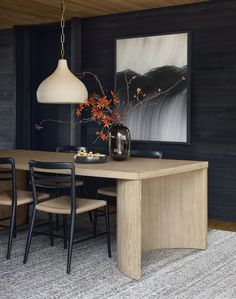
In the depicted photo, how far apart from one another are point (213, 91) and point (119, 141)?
Result: 177 cm

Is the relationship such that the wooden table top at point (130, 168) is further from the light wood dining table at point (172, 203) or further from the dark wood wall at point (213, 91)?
the dark wood wall at point (213, 91)

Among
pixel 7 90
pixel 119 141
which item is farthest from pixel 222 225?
pixel 7 90

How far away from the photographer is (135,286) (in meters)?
3.54

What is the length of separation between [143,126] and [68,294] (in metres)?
3.15

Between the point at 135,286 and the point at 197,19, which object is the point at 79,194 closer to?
the point at 197,19

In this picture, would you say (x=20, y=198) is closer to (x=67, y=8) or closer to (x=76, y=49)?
(x=67, y=8)

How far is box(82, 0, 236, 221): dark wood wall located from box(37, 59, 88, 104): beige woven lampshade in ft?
6.55

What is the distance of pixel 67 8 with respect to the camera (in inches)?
237

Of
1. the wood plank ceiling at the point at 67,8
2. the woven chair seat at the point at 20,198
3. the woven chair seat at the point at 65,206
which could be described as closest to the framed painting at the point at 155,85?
the wood plank ceiling at the point at 67,8

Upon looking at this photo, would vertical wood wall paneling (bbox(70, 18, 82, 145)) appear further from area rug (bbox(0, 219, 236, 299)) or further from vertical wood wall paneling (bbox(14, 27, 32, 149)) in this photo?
area rug (bbox(0, 219, 236, 299))

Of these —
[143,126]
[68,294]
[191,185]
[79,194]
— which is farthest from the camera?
[79,194]

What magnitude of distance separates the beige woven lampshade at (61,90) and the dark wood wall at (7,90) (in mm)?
3238

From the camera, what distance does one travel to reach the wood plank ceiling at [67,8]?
224 inches

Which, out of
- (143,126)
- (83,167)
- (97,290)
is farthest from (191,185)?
(143,126)
